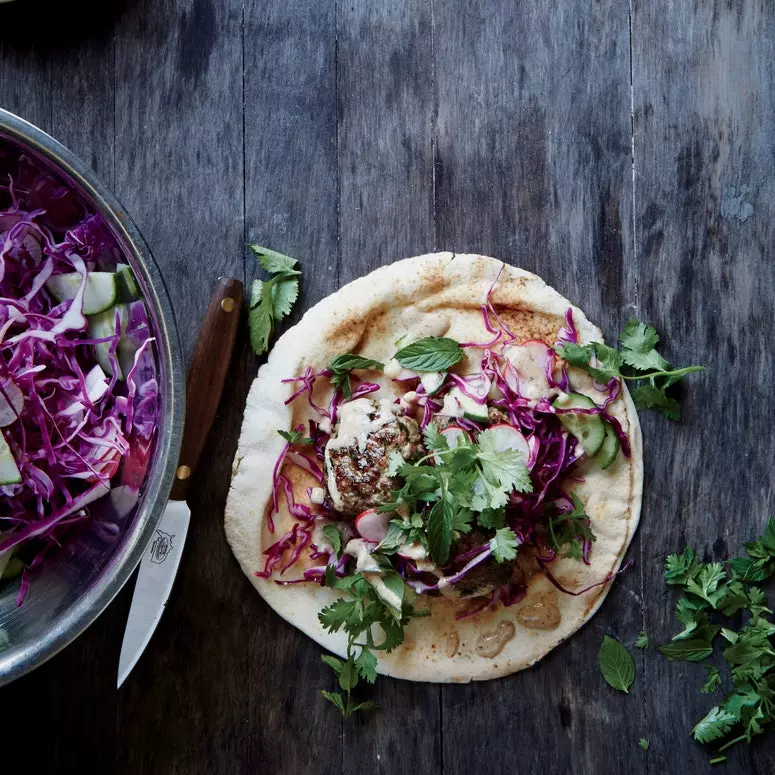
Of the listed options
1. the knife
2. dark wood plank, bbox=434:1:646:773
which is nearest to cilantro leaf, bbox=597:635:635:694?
dark wood plank, bbox=434:1:646:773

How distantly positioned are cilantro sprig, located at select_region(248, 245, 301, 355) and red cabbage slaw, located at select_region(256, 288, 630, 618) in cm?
24

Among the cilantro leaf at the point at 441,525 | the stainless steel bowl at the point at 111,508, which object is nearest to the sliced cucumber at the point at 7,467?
the stainless steel bowl at the point at 111,508

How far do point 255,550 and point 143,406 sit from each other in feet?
2.77

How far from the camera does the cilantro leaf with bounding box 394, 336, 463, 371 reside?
297 centimetres

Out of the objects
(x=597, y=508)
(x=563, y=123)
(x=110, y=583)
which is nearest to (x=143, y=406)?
(x=110, y=583)

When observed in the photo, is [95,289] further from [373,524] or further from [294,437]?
[373,524]

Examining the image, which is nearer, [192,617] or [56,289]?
[56,289]

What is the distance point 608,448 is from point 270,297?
4.72 ft

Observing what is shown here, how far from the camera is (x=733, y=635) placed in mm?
3135

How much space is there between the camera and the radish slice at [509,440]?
9.43ft

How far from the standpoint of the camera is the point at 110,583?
2293 mm

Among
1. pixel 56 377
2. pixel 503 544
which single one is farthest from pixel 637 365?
pixel 56 377

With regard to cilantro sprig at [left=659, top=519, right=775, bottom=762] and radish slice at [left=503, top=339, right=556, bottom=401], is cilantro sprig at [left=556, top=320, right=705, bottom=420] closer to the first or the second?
radish slice at [left=503, top=339, right=556, bottom=401]

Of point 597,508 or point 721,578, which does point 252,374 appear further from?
point 721,578
